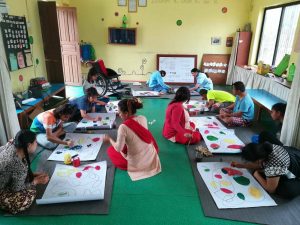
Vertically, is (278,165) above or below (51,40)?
below

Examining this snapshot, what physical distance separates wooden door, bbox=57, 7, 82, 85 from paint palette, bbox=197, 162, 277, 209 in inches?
188

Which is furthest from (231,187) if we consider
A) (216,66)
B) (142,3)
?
(142,3)

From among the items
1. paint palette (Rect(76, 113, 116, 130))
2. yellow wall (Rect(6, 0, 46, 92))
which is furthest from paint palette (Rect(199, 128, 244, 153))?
yellow wall (Rect(6, 0, 46, 92))

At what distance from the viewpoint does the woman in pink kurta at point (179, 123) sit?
296 centimetres

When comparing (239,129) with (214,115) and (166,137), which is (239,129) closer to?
(214,115)

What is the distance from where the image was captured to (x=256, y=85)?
5012 millimetres

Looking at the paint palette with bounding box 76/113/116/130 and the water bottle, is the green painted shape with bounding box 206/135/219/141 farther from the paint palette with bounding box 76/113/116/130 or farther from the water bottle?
the water bottle

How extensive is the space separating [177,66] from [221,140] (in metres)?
4.00

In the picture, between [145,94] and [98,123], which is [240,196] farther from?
[145,94]

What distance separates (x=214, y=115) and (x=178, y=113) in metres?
1.48

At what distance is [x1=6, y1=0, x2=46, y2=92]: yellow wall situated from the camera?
12.1 ft

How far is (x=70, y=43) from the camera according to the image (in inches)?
235

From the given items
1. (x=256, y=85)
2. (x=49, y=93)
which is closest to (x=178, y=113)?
(x=49, y=93)

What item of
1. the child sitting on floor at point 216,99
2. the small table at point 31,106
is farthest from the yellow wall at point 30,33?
the child sitting on floor at point 216,99
